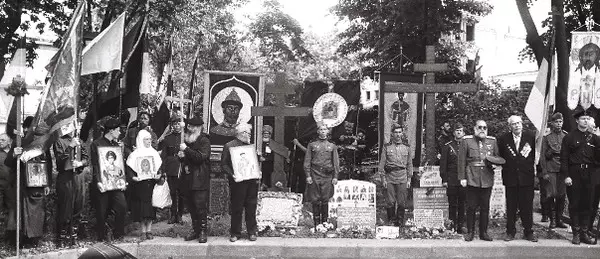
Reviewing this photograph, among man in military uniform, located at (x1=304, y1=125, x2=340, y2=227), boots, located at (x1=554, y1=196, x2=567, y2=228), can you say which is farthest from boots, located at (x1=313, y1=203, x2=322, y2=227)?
boots, located at (x1=554, y1=196, x2=567, y2=228)

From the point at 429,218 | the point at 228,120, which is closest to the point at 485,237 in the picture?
the point at 429,218

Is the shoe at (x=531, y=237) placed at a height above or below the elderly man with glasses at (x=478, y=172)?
below

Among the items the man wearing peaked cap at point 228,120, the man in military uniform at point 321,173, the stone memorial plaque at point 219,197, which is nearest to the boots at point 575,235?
the man in military uniform at point 321,173

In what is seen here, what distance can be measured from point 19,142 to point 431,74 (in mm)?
7436

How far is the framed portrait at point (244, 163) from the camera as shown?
999 centimetres

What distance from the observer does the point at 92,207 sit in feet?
33.9

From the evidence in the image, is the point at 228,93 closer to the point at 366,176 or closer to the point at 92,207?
the point at 92,207

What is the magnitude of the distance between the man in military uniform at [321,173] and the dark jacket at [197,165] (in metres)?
2.03

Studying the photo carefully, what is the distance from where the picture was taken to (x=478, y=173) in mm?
10227

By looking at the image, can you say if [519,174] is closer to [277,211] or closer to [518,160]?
[518,160]

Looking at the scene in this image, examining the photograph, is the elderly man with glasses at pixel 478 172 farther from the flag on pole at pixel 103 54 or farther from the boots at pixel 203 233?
the flag on pole at pixel 103 54

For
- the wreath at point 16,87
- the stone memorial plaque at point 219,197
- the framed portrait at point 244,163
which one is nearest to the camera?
the wreath at point 16,87

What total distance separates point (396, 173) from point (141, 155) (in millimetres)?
4489

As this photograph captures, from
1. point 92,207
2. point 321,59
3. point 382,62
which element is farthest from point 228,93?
point 321,59
